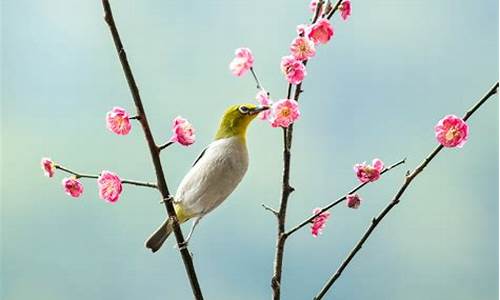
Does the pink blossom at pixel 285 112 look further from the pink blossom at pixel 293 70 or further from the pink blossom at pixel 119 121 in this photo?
the pink blossom at pixel 119 121

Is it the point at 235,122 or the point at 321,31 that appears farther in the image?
the point at 235,122

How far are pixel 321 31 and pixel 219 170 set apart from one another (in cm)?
26

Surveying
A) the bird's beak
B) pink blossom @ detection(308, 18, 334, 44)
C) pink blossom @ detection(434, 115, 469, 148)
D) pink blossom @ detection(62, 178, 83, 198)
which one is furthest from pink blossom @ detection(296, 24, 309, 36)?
pink blossom @ detection(62, 178, 83, 198)

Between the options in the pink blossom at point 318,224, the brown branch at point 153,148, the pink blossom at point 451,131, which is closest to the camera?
the brown branch at point 153,148

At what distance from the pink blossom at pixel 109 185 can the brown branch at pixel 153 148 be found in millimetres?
75

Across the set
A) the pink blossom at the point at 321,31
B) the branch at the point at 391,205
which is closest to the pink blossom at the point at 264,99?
the pink blossom at the point at 321,31

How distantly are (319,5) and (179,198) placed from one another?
0.37m

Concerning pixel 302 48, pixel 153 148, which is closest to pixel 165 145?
pixel 153 148

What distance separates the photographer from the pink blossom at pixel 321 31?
0.79m

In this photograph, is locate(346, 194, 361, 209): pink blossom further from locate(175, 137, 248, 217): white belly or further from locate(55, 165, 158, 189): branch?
locate(55, 165, 158, 189): branch

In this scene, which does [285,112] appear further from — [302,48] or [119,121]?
[119,121]

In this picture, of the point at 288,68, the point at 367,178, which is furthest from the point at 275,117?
the point at 367,178

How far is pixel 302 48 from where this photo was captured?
2.61 feet

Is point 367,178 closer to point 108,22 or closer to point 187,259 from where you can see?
point 187,259
